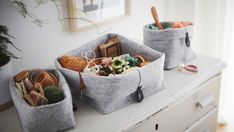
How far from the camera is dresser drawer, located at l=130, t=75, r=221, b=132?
93 centimetres

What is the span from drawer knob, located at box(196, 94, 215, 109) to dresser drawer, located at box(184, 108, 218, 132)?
0.22 feet

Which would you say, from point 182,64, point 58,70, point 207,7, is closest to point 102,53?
point 58,70

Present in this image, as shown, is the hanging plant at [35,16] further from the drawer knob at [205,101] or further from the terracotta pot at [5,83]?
the drawer knob at [205,101]

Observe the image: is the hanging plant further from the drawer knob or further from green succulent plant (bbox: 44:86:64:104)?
the drawer knob

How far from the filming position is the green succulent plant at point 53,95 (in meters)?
0.81

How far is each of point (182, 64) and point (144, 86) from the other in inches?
11.1

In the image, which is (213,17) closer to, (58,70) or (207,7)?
→ (207,7)

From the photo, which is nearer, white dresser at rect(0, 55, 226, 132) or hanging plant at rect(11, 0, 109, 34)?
white dresser at rect(0, 55, 226, 132)

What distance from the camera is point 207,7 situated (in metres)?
1.62

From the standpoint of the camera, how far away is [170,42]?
1.10m

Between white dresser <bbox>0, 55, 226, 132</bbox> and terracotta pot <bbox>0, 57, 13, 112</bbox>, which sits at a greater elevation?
terracotta pot <bbox>0, 57, 13, 112</bbox>

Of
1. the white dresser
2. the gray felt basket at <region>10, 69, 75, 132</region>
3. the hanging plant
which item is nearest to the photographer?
the gray felt basket at <region>10, 69, 75, 132</region>

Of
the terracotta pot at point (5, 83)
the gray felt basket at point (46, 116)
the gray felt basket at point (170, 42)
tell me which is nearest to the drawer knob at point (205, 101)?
the gray felt basket at point (170, 42)

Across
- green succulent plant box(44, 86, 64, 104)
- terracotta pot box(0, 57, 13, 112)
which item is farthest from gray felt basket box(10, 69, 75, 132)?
terracotta pot box(0, 57, 13, 112)
